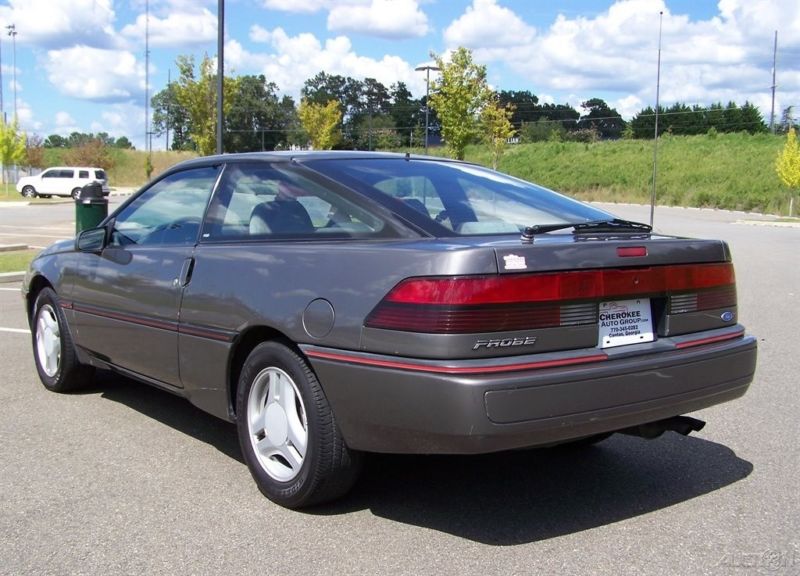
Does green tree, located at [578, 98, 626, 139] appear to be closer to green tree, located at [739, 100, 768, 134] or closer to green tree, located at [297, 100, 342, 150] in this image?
green tree, located at [739, 100, 768, 134]

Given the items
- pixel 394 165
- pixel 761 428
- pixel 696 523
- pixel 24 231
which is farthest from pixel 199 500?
pixel 24 231

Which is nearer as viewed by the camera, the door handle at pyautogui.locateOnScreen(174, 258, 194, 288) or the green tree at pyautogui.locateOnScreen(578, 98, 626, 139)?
the door handle at pyautogui.locateOnScreen(174, 258, 194, 288)

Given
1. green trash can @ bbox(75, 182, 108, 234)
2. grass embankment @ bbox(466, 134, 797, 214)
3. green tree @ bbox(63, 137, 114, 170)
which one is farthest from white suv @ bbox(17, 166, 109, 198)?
green trash can @ bbox(75, 182, 108, 234)

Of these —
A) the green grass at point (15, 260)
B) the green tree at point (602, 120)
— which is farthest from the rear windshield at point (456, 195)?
the green tree at point (602, 120)

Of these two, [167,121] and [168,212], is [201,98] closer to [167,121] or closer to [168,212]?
A: [168,212]

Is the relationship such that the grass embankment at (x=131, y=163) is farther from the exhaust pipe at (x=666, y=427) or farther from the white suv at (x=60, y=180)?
the exhaust pipe at (x=666, y=427)

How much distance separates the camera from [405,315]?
122 inches

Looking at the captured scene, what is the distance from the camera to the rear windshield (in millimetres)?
3721

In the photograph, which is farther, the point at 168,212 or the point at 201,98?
the point at 201,98

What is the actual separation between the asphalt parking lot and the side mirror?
103 cm

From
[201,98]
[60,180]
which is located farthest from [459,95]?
[60,180]

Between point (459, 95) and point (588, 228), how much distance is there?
102 feet

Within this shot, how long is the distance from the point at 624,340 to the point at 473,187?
4.07 ft

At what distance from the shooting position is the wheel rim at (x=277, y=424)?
3.59 meters
